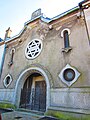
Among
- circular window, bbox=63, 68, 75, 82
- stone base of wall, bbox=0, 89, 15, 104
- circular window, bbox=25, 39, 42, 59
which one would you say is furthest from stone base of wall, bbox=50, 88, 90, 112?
stone base of wall, bbox=0, 89, 15, 104

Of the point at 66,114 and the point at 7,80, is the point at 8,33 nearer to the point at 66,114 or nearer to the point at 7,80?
the point at 7,80

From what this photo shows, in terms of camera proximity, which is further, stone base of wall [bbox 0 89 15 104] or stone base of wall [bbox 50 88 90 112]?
stone base of wall [bbox 0 89 15 104]

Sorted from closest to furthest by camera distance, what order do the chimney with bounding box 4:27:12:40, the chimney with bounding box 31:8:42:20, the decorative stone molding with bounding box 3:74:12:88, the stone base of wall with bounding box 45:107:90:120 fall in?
the stone base of wall with bounding box 45:107:90:120, the decorative stone molding with bounding box 3:74:12:88, the chimney with bounding box 31:8:42:20, the chimney with bounding box 4:27:12:40

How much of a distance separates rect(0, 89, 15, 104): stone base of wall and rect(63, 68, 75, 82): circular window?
187 inches

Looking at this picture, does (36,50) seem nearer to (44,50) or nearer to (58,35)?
(44,50)

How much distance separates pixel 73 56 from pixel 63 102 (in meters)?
2.77

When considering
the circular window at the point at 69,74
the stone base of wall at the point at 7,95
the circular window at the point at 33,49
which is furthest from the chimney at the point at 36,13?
the stone base of wall at the point at 7,95

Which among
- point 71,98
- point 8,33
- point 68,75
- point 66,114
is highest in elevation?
point 8,33

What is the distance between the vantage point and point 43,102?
26.2 ft

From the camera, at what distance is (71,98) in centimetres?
577

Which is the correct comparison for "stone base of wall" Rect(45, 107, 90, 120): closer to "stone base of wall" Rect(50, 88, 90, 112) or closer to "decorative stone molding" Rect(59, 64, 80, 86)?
"stone base of wall" Rect(50, 88, 90, 112)

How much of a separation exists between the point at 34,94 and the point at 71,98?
407cm

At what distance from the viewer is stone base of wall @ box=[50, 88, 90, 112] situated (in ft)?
17.5

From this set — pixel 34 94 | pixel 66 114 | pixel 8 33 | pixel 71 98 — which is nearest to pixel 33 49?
pixel 34 94
